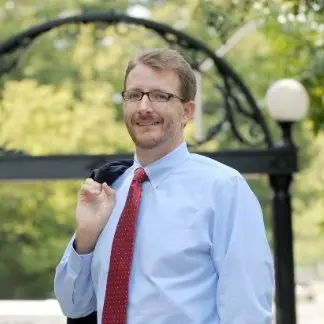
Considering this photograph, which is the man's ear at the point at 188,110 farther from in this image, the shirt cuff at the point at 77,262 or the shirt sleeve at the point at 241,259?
the shirt cuff at the point at 77,262

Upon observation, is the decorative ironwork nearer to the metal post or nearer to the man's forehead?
the metal post

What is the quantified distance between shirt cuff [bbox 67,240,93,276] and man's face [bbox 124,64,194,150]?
14.7 inches

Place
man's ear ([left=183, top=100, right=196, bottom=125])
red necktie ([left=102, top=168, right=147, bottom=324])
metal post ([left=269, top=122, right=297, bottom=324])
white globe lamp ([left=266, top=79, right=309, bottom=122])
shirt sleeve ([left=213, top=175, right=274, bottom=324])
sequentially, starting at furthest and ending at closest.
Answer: white globe lamp ([left=266, top=79, right=309, bottom=122])
metal post ([left=269, top=122, right=297, bottom=324])
man's ear ([left=183, top=100, right=196, bottom=125])
red necktie ([left=102, top=168, right=147, bottom=324])
shirt sleeve ([left=213, top=175, right=274, bottom=324])

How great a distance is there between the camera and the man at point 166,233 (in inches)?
94.8

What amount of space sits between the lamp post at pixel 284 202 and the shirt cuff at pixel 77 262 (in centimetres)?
581

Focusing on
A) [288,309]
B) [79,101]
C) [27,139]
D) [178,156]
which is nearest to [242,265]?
[178,156]

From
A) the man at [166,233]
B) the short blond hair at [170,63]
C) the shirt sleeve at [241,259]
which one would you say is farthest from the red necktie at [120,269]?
the short blond hair at [170,63]

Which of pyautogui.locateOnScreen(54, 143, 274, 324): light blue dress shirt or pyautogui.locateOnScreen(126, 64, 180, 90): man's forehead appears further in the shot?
pyautogui.locateOnScreen(126, 64, 180, 90): man's forehead

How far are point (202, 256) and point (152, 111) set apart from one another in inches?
16.7

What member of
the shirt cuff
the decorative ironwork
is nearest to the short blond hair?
the shirt cuff

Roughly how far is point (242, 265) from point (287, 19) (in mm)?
6595

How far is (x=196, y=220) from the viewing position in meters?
2.44

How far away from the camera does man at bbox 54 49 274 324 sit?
7.90ft

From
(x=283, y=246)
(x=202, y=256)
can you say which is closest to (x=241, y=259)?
(x=202, y=256)
